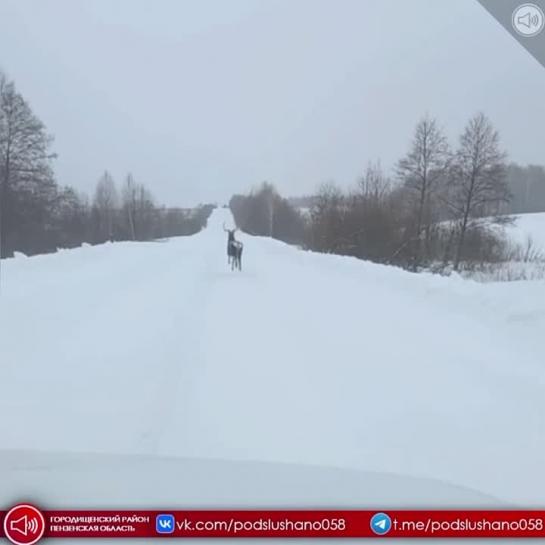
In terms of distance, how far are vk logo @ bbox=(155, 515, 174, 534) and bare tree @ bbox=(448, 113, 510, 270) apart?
319cm

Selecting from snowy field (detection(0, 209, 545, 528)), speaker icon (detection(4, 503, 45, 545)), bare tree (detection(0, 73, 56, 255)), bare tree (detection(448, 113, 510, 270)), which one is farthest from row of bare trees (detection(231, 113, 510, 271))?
speaker icon (detection(4, 503, 45, 545))

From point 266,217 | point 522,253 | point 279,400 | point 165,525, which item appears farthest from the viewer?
point 266,217

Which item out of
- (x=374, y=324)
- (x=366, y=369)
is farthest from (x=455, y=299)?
(x=366, y=369)

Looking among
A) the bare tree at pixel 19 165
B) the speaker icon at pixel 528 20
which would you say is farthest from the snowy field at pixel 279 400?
the speaker icon at pixel 528 20

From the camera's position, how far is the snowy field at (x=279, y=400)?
241cm

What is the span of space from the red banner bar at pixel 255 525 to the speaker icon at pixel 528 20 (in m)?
2.69

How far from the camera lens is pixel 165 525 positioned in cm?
218

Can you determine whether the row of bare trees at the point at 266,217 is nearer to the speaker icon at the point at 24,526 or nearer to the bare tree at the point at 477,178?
the bare tree at the point at 477,178

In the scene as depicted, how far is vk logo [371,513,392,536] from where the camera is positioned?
2.19 meters

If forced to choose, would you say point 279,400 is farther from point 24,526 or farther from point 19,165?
point 19,165

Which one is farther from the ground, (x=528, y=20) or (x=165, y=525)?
(x=528, y=20)

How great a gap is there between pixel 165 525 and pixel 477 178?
4.05 meters

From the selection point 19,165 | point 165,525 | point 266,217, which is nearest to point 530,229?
point 165,525

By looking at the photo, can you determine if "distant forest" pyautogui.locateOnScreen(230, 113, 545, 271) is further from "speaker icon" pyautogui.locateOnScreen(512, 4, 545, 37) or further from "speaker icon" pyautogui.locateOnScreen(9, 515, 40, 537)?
"speaker icon" pyautogui.locateOnScreen(9, 515, 40, 537)
